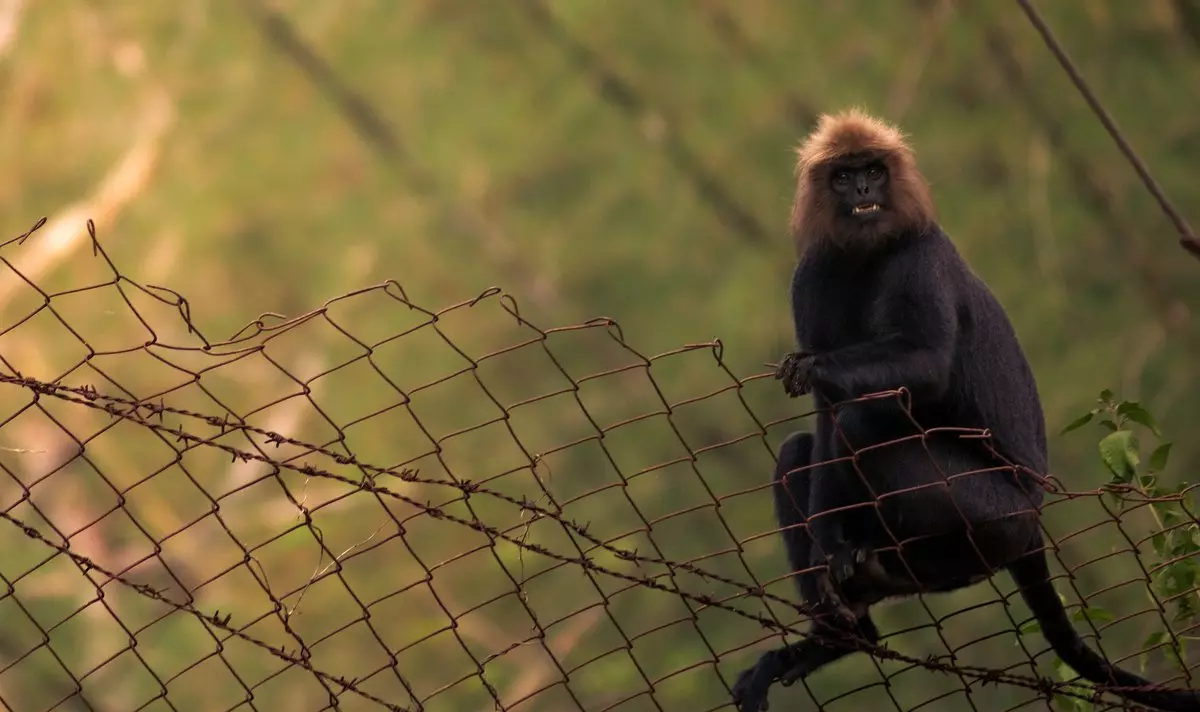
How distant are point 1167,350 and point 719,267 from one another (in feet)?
6.59

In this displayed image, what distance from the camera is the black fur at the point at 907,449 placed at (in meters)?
2.88

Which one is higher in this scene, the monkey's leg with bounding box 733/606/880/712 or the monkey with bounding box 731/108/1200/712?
the monkey with bounding box 731/108/1200/712

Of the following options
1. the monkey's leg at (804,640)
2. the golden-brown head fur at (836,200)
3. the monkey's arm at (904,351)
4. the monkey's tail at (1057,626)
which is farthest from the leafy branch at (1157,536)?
the golden-brown head fur at (836,200)

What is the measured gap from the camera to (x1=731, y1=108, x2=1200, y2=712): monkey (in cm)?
288

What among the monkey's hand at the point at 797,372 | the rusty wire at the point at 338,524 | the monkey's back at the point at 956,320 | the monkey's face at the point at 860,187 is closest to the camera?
the monkey's hand at the point at 797,372

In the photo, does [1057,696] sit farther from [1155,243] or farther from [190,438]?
[1155,243]

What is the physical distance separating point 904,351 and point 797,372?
331 millimetres

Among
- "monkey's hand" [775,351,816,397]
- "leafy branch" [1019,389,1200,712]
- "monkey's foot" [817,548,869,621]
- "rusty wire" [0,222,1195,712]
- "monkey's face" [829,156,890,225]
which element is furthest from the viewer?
"rusty wire" [0,222,1195,712]

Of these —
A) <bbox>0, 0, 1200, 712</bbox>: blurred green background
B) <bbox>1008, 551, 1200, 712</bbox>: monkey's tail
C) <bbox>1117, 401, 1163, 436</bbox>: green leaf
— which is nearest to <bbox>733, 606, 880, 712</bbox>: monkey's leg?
<bbox>1008, 551, 1200, 712</bbox>: monkey's tail

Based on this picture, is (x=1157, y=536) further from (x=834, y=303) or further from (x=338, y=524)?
(x=338, y=524)

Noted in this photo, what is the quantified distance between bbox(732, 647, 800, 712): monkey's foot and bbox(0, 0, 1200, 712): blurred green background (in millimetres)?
2397

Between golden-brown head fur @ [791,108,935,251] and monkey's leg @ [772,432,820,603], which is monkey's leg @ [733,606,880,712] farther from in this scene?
golden-brown head fur @ [791,108,935,251]

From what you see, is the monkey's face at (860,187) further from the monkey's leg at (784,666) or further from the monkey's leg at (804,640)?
the monkey's leg at (784,666)

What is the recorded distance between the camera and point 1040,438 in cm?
327
